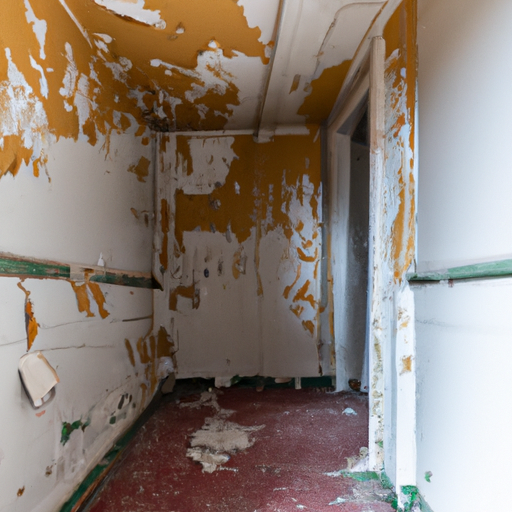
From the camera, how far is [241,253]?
3.03m

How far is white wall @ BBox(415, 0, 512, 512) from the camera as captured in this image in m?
0.97

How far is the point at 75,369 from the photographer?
1545 mm

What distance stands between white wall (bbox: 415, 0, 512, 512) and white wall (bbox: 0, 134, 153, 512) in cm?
131

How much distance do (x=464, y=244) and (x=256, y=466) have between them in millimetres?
1339

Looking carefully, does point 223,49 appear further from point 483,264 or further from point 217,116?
point 483,264

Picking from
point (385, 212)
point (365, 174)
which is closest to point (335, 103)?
point (365, 174)

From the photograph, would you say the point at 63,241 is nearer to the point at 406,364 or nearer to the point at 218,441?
the point at 218,441

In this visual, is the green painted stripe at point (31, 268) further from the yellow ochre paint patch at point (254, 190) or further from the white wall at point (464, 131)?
the yellow ochre paint patch at point (254, 190)

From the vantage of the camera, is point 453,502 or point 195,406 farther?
point 195,406

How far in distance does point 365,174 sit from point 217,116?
114 cm

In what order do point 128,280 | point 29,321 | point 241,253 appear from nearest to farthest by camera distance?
point 29,321 → point 128,280 → point 241,253

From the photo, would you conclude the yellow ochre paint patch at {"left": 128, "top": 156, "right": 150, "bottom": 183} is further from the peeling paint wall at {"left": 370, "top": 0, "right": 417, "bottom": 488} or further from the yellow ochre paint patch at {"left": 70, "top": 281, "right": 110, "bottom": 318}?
the peeling paint wall at {"left": 370, "top": 0, "right": 417, "bottom": 488}

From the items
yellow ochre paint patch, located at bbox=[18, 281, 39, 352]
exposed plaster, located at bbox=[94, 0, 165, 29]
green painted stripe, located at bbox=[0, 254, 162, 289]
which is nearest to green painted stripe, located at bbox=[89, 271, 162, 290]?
green painted stripe, located at bbox=[0, 254, 162, 289]

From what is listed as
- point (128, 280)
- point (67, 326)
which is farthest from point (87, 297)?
point (128, 280)
